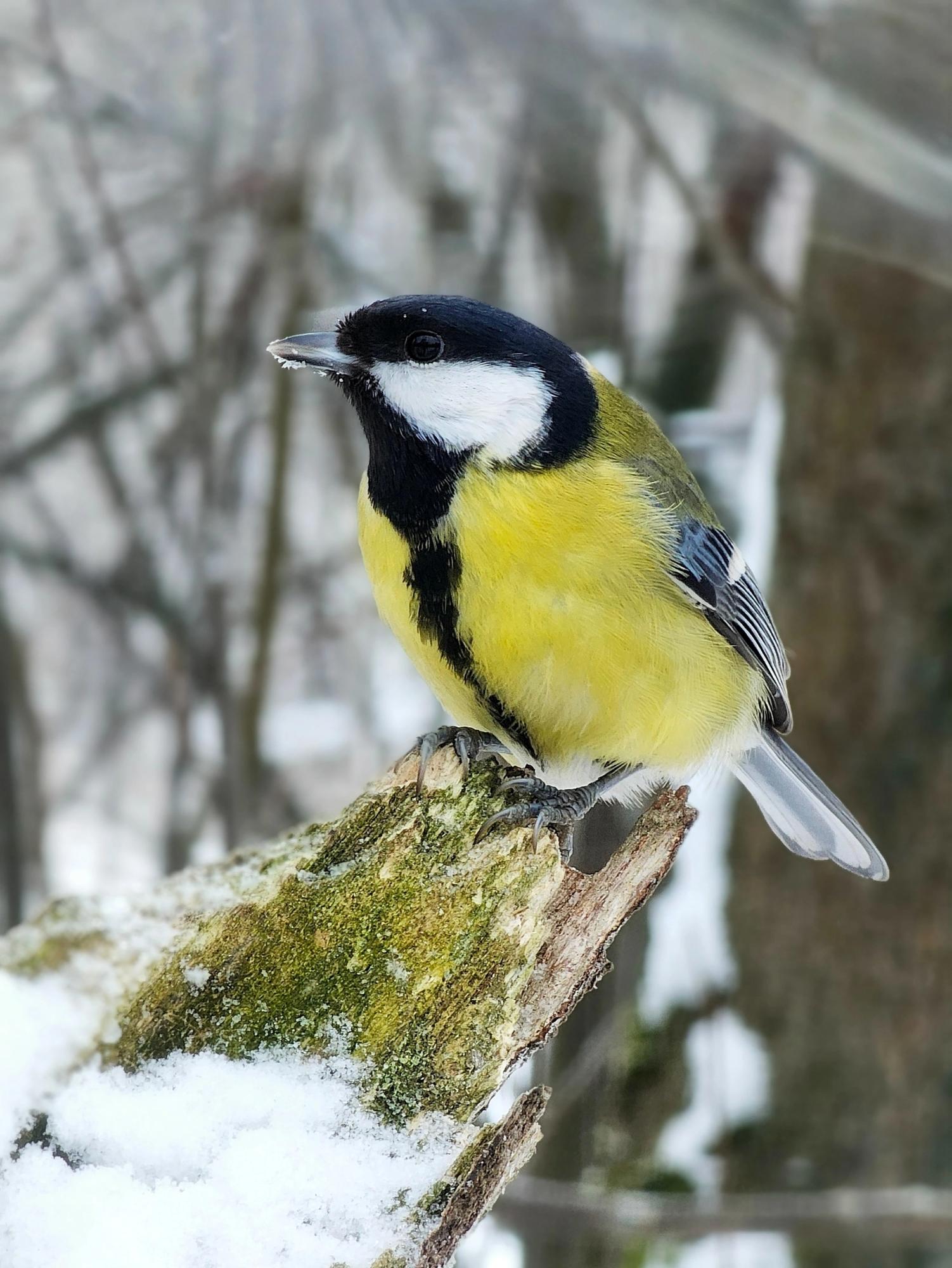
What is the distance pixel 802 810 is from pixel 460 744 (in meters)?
0.60

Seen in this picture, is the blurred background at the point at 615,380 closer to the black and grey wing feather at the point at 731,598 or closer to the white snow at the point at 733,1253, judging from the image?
the white snow at the point at 733,1253

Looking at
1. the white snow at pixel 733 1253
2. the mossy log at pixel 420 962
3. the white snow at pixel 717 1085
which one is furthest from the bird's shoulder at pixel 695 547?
the white snow at pixel 733 1253

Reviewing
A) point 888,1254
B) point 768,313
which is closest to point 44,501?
point 768,313

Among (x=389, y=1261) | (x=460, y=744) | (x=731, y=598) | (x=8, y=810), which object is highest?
(x=8, y=810)

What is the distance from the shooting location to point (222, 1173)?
2.82ft

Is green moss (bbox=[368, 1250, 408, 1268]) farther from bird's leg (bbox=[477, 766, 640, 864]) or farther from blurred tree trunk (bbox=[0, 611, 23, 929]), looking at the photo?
blurred tree trunk (bbox=[0, 611, 23, 929])

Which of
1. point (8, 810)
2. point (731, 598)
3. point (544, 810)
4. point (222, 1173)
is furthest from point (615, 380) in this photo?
point (222, 1173)

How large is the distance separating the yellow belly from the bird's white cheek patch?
0.05 meters

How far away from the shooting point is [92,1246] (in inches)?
32.0

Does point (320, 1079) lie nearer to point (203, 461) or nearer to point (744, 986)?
point (744, 986)

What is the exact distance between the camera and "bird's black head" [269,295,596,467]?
1231mm

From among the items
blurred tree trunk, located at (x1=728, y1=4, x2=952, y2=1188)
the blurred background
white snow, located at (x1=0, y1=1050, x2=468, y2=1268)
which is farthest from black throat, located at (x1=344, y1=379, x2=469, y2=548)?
blurred tree trunk, located at (x1=728, y1=4, x2=952, y2=1188)

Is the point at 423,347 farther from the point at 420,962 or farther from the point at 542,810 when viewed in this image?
the point at 420,962

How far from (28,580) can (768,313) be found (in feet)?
6.28
